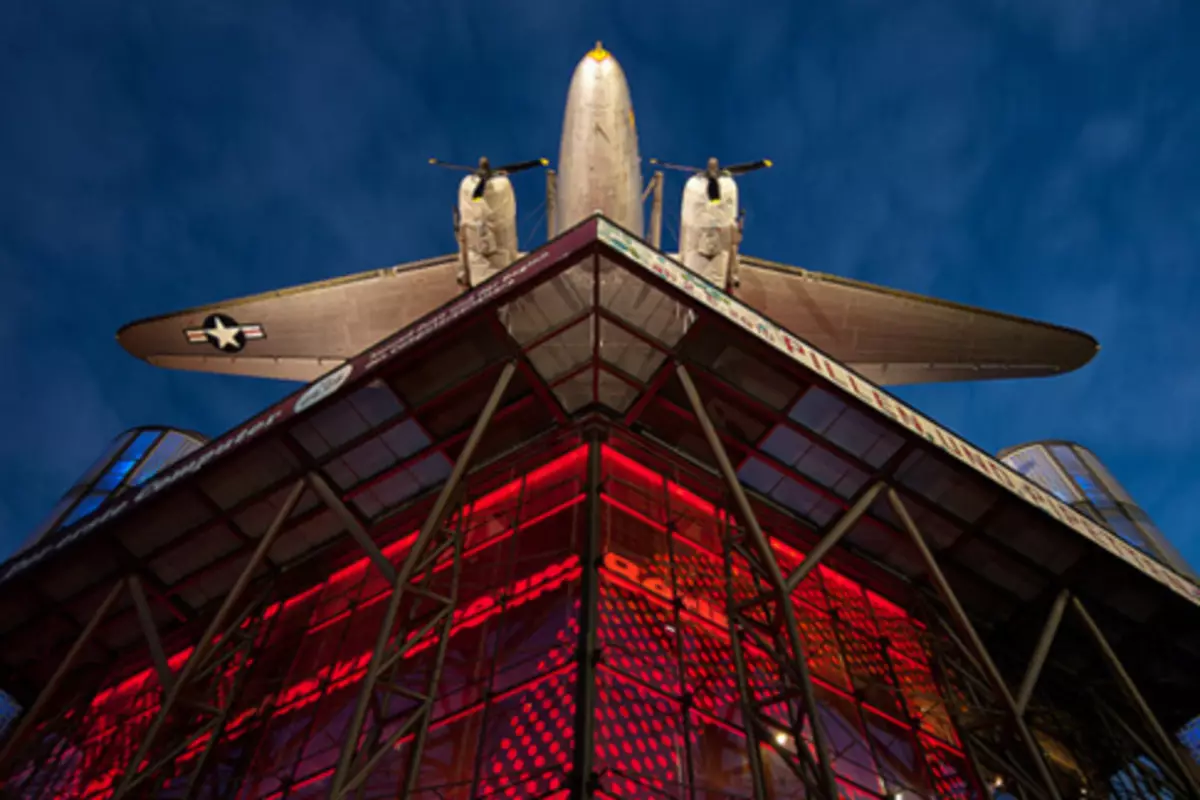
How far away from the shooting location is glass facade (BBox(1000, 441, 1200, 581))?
21078 mm

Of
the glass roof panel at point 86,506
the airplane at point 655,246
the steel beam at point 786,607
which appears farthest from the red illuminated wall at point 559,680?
the airplane at point 655,246

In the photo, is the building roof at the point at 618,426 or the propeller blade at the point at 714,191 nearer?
the building roof at the point at 618,426

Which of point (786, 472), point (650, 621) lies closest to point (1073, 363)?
point (786, 472)

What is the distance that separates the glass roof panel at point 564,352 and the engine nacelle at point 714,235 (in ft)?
28.3

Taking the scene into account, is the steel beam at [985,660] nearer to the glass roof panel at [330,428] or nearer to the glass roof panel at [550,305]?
the glass roof panel at [550,305]

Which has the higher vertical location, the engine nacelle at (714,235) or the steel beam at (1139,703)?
the engine nacelle at (714,235)

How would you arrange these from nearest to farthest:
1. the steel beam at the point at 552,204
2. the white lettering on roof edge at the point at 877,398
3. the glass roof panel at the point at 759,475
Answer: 1. the white lettering on roof edge at the point at 877,398
2. the glass roof panel at the point at 759,475
3. the steel beam at the point at 552,204

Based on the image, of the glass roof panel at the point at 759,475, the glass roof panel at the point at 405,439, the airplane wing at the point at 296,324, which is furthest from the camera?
the airplane wing at the point at 296,324

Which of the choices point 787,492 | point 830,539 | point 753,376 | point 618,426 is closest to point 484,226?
point 618,426

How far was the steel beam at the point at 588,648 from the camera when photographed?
26.0 ft

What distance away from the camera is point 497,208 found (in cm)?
2230

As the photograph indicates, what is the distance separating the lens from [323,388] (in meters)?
13.7

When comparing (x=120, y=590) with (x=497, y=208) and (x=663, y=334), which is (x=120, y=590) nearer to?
(x=663, y=334)

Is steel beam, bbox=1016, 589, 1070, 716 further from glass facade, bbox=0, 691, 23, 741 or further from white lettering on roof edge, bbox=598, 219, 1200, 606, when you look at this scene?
glass facade, bbox=0, 691, 23, 741
